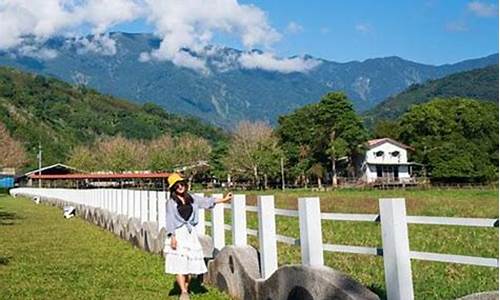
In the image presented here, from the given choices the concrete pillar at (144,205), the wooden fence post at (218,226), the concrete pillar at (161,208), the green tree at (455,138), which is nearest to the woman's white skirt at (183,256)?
the wooden fence post at (218,226)

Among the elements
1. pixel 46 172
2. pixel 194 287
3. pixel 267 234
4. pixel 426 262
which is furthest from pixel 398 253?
pixel 46 172

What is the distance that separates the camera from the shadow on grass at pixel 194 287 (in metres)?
8.91

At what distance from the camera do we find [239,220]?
844cm

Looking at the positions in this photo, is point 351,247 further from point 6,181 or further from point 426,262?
point 6,181

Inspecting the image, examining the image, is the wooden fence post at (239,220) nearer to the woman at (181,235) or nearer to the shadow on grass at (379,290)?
the woman at (181,235)

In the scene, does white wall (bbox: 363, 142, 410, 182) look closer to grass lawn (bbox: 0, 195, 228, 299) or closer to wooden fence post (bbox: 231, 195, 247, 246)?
grass lawn (bbox: 0, 195, 228, 299)

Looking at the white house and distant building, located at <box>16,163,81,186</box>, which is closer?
the white house

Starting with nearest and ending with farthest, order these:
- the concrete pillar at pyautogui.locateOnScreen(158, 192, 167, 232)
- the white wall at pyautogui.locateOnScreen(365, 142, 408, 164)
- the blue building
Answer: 1. the concrete pillar at pyautogui.locateOnScreen(158, 192, 167, 232)
2. the white wall at pyautogui.locateOnScreen(365, 142, 408, 164)
3. the blue building

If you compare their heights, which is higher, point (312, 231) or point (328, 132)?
point (328, 132)

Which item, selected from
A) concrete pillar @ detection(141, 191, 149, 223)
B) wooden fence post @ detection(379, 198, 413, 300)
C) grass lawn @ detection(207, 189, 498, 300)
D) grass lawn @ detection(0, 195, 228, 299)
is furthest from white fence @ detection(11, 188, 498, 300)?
concrete pillar @ detection(141, 191, 149, 223)

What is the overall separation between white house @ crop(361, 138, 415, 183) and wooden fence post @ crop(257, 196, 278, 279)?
232 ft

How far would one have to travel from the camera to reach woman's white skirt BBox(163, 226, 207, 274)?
838 cm

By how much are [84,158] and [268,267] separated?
10185 centimetres

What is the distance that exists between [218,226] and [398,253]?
4984mm
